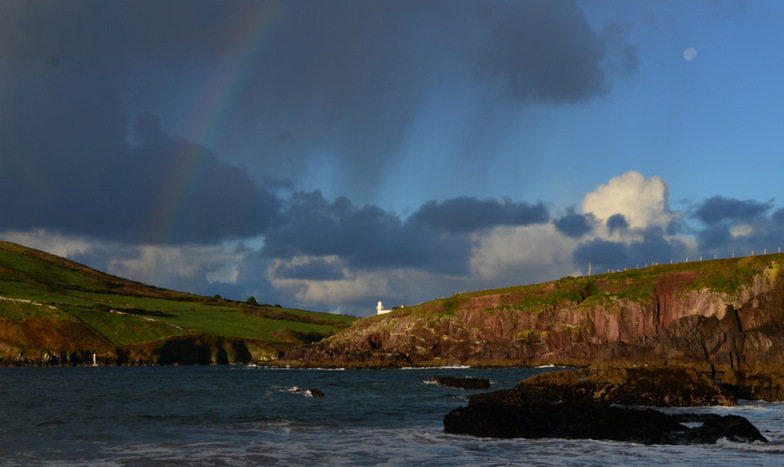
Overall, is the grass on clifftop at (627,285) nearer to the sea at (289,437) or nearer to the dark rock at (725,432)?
the sea at (289,437)

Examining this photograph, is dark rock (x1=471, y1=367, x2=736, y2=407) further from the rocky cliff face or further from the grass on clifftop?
the grass on clifftop

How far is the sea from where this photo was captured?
920 inches

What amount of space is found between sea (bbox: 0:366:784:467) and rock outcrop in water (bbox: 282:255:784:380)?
150 feet

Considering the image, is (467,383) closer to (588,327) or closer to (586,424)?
(586,424)

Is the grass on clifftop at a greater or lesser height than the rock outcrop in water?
greater

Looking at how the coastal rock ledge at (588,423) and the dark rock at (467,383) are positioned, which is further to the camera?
the dark rock at (467,383)

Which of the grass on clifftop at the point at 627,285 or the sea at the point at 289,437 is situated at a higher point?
the grass on clifftop at the point at 627,285

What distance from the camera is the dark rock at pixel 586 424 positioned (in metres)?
26.4

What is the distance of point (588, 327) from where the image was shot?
122375 millimetres

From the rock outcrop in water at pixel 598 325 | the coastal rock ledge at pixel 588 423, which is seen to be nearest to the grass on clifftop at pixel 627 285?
the rock outcrop in water at pixel 598 325

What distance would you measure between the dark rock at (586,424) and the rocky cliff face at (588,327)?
5563cm

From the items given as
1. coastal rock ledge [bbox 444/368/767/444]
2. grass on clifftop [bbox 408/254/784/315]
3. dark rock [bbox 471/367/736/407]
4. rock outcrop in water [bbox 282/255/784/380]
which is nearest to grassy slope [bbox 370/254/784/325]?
grass on clifftop [bbox 408/254/784/315]

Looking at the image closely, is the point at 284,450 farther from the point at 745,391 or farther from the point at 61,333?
the point at 61,333

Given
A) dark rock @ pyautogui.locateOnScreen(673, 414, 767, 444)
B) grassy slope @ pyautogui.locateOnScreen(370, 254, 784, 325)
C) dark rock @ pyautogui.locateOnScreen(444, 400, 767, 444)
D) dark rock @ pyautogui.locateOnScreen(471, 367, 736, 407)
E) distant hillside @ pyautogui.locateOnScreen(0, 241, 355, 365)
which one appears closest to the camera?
dark rock @ pyautogui.locateOnScreen(673, 414, 767, 444)
